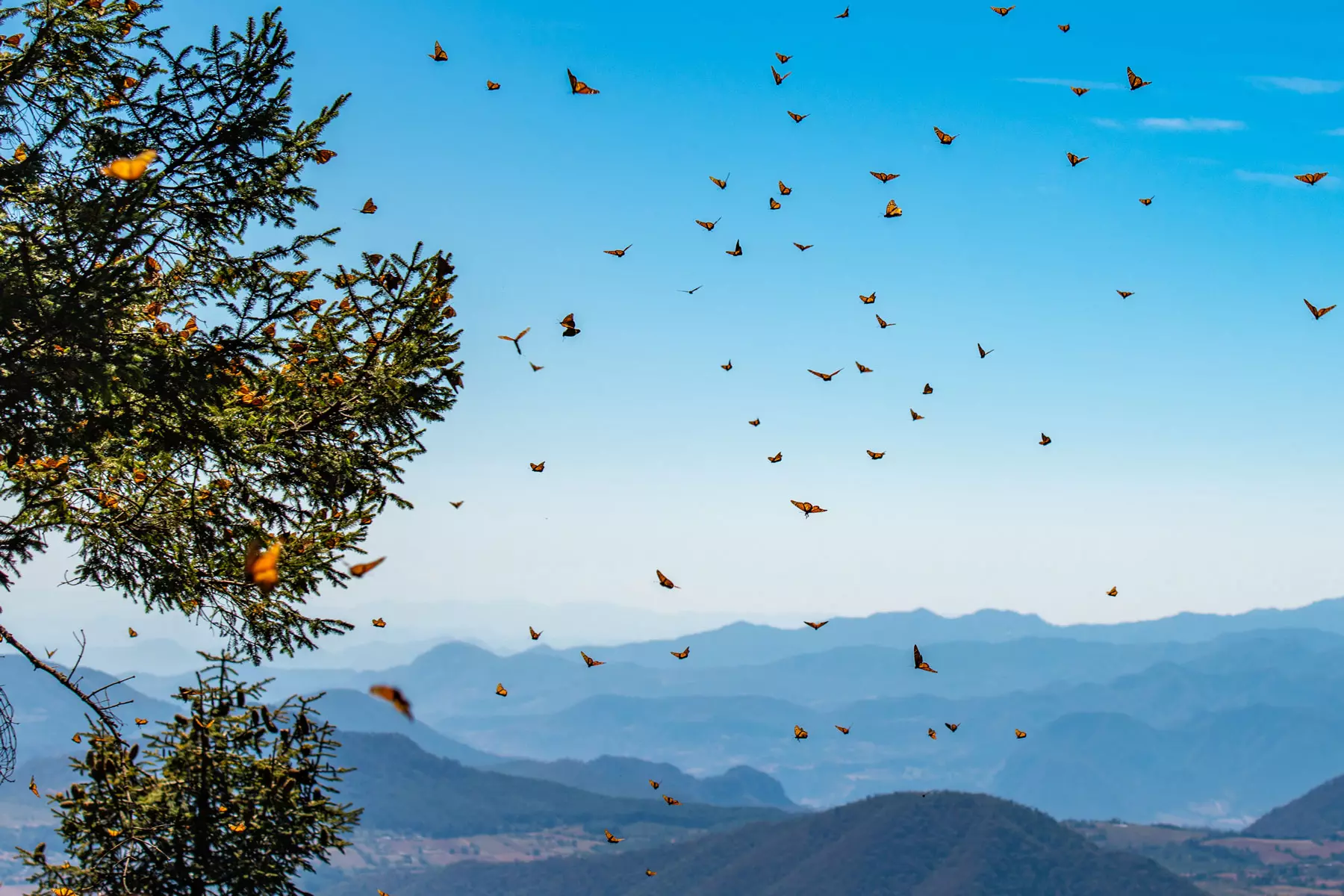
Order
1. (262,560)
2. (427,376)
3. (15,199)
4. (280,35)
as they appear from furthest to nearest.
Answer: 1. (427,376)
2. (280,35)
3. (15,199)
4. (262,560)

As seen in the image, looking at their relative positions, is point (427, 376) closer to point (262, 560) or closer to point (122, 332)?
point (122, 332)

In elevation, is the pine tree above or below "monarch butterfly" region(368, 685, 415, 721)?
above

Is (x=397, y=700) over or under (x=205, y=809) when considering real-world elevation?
over

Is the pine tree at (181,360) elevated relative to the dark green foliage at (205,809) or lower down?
elevated

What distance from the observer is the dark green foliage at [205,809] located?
9586 mm

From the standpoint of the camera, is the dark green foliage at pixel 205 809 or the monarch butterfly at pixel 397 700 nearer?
the monarch butterfly at pixel 397 700

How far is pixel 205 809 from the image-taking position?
1007 cm

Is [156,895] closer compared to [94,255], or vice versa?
[94,255]

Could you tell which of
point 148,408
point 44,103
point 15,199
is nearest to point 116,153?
point 15,199

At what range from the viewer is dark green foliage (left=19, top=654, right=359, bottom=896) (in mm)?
9586

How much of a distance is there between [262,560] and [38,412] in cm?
546

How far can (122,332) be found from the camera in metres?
8.34

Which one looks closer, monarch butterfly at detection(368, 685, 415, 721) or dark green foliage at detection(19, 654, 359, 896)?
monarch butterfly at detection(368, 685, 415, 721)

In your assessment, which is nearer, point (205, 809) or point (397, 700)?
point (397, 700)
